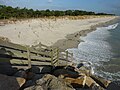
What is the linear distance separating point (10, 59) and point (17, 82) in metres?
Result: 3.64

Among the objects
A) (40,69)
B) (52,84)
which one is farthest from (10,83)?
(40,69)

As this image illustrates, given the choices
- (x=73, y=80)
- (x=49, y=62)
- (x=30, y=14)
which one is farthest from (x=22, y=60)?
(x=30, y=14)

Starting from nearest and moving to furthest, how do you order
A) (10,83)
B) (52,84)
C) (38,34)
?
(52,84)
(10,83)
(38,34)

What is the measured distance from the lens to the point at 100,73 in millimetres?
18312

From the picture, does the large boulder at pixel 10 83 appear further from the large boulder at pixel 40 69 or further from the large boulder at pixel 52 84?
the large boulder at pixel 40 69

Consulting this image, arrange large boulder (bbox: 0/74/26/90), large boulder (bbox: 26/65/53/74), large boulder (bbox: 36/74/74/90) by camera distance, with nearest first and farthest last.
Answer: large boulder (bbox: 36/74/74/90), large boulder (bbox: 0/74/26/90), large boulder (bbox: 26/65/53/74)

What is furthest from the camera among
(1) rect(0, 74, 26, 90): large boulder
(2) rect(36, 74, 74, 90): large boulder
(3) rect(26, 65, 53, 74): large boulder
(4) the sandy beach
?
(4) the sandy beach

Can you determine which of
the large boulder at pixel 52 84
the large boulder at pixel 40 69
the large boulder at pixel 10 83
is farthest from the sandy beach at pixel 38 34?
the large boulder at pixel 52 84

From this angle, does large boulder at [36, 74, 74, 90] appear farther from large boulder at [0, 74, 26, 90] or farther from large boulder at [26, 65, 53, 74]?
large boulder at [26, 65, 53, 74]

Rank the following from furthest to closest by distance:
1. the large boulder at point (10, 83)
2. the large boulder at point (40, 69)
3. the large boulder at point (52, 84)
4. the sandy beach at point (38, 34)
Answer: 1. the sandy beach at point (38, 34)
2. the large boulder at point (40, 69)
3. the large boulder at point (10, 83)
4. the large boulder at point (52, 84)

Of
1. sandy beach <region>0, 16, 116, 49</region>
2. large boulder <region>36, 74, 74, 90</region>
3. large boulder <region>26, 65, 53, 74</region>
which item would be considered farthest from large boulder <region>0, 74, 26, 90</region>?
sandy beach <region>0, 16, 116, 49</region>

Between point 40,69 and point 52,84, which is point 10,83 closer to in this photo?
point 52,84

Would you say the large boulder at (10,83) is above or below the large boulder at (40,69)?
above

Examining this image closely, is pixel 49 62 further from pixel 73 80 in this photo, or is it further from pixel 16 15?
pixel 16 15
